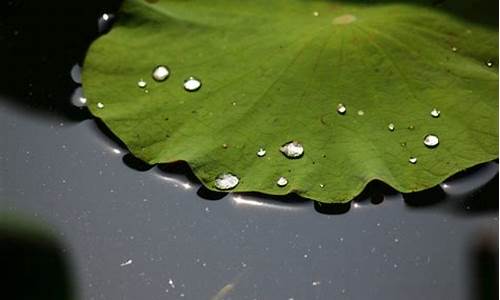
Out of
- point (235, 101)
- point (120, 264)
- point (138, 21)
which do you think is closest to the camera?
point (120, 264)

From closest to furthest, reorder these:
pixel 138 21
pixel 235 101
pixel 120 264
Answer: pixel 120 264 < pixel 235 101 < pixel 138 21

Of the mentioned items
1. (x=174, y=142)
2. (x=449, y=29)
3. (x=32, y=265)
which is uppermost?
(x=449, y=29)

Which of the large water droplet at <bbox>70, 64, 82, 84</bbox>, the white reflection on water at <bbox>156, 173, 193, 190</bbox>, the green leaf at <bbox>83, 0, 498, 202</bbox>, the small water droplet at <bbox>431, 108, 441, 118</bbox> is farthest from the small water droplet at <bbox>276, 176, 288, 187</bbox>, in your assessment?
the large water droplet at <bbox>70, 64, 82, 84</bbox>

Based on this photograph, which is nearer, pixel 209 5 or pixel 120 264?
pixel 120 264

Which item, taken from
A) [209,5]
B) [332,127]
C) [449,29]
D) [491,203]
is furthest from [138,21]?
[491,203]

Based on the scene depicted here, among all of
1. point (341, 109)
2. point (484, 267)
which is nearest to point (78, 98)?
point (341, 109)

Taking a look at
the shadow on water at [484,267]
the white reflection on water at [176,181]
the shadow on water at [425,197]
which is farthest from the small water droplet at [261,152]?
the shadow on water at [484,267]

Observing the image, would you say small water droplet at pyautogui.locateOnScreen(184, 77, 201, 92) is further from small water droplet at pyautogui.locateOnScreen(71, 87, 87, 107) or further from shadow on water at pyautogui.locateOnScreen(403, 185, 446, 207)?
shadow on water at pyautogui.locateOnScreen(403, 185, 446, 207)

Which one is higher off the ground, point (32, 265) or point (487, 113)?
point (487, 113)

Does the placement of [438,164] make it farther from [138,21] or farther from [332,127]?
[138,21]
